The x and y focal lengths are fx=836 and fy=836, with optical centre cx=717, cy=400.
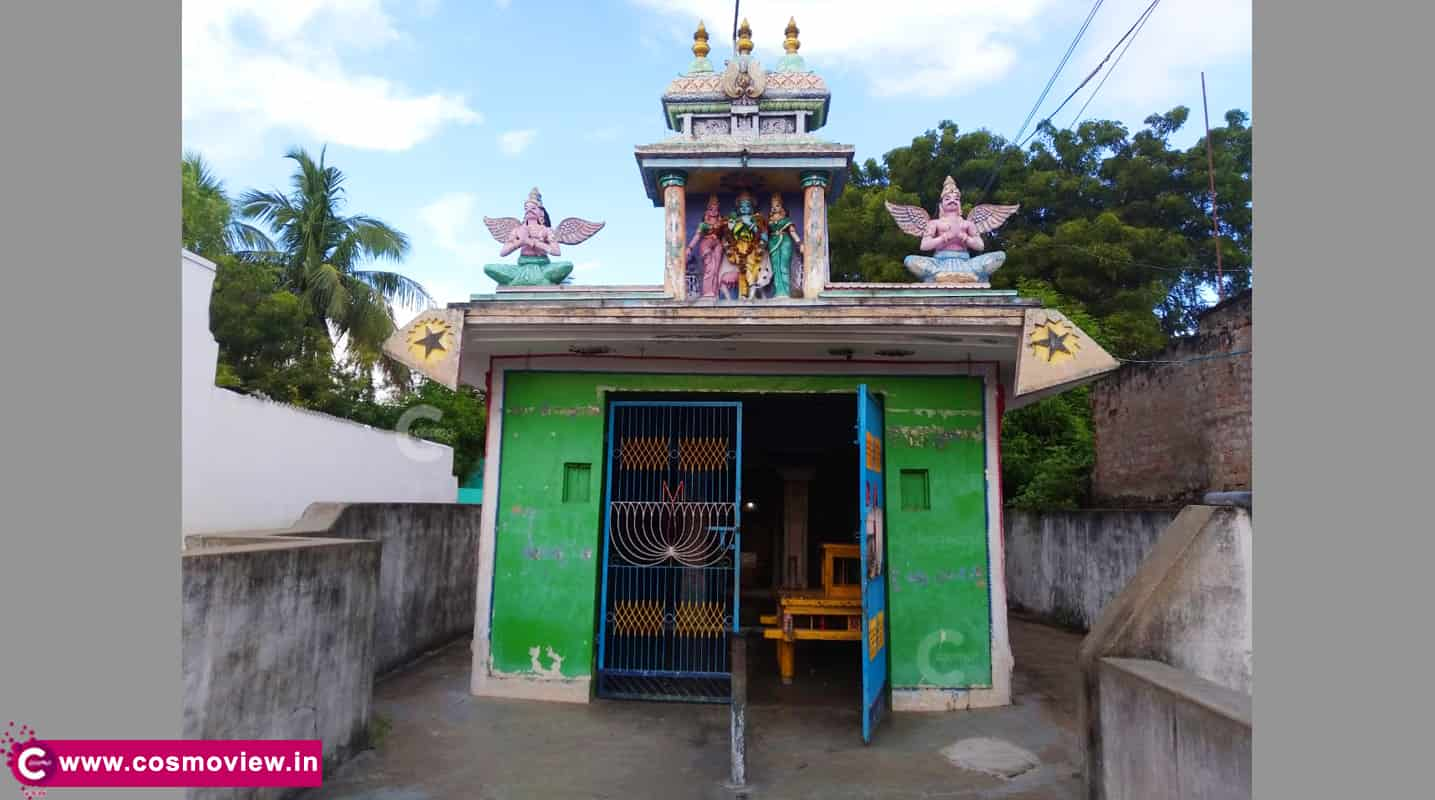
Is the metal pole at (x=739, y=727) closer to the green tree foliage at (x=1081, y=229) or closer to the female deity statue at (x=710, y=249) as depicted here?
the female deity statue at (x=710, y=249)

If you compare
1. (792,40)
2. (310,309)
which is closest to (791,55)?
(792,40)

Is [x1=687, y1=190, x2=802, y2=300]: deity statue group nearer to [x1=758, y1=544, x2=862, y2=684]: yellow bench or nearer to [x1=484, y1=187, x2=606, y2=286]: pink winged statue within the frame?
[x1=484, y1=187, x2=606, y2=286]: pink winged statue

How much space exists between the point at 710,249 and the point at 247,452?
4.74 m

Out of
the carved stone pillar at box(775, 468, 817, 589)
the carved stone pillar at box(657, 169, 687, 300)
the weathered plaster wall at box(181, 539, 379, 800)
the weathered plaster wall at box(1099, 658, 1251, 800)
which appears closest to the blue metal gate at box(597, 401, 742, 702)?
the carved stone pillar at box(657, 169, 687, 300)

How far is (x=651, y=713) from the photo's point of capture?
701 centimetres

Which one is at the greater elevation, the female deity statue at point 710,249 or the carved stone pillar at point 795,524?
the female deity statue at point 710,249

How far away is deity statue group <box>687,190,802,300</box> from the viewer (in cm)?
790

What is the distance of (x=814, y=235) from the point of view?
7.76 meters

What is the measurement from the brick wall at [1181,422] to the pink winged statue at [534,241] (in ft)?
25.4

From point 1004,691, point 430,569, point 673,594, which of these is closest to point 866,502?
point 1004,691

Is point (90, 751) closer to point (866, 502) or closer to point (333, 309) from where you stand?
point (866, 502)

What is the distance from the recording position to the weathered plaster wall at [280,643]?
3.96 meters

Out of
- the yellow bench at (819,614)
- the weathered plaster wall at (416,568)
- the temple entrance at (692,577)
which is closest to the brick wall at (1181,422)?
the temple entrance at (692,577)

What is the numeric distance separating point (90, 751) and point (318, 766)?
203 cm
